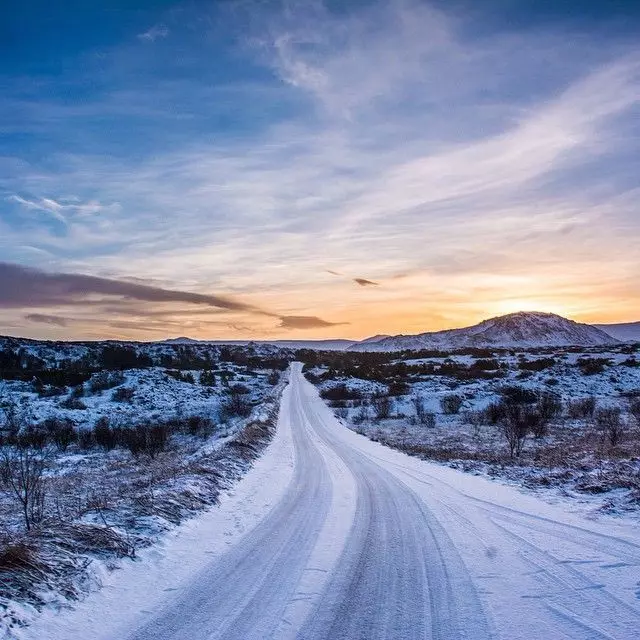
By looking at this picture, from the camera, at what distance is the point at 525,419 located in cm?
2627

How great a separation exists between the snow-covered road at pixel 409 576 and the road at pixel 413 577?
17 mm

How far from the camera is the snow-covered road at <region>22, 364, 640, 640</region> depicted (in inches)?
169

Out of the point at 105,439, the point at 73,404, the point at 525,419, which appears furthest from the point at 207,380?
the point at 525,419

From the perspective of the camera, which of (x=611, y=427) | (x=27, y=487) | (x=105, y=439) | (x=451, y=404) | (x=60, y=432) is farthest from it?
(x=451, y=404)

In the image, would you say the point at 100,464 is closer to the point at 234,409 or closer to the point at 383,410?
the point at 234,409

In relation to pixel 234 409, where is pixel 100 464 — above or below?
below

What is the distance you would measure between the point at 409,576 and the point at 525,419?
76.1ft

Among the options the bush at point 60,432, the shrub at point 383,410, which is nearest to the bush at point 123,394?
the bush at point 60,432

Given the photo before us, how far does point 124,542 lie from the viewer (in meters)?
6.57

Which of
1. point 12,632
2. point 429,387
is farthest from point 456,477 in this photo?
point 429,387

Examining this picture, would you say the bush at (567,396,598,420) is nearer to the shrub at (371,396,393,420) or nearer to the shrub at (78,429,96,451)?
the shrub at (371,396,393,420)

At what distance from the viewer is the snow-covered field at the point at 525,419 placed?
11.4 meters

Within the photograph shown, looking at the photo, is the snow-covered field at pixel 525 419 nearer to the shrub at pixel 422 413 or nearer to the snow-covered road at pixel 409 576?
the shrub at pixel 422 413

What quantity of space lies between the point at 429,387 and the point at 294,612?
155ft
